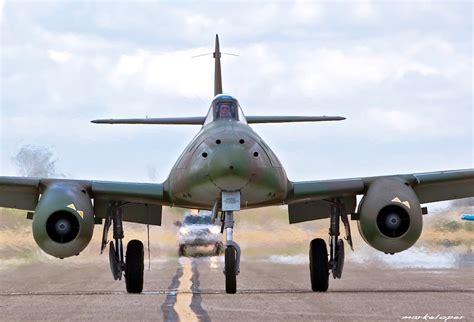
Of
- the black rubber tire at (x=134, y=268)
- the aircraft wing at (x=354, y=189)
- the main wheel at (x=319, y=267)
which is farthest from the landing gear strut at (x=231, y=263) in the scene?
the main wheel at (x=319, y=267)

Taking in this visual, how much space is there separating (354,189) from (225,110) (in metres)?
3.34

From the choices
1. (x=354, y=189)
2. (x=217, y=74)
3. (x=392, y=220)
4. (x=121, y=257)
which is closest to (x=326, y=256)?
(x=354, y=189)

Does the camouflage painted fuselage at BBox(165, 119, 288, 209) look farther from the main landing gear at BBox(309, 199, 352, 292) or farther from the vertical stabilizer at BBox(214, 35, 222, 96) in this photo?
the vertical stabilizer at BBox(214, 35, 222, 96)

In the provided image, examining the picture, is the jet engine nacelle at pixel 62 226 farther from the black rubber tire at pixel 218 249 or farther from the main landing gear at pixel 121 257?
the black rubber tire at pixel 218 249

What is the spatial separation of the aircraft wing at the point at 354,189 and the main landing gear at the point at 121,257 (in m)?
3.47

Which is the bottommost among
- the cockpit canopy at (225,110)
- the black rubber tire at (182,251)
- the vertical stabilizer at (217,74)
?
the cockpit canopy at (225,110)

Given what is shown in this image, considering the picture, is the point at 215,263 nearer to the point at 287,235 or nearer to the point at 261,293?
the point at 287,235

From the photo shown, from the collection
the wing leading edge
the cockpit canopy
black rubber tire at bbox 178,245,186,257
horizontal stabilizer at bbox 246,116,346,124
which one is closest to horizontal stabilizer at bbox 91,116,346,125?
horizontal stabilizer at bbox 246,116,346,124

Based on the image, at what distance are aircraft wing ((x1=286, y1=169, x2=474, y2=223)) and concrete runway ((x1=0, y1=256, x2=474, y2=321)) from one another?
1.78m

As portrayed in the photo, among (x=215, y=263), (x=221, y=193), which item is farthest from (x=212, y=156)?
(x=215, y=263)

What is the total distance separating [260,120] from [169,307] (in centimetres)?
705

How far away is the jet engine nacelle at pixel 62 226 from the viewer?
21.9 metres

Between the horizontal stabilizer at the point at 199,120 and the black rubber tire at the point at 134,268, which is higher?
the horizontal stabilizer at the point at 199,120

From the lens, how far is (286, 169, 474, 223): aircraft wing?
925 inches
